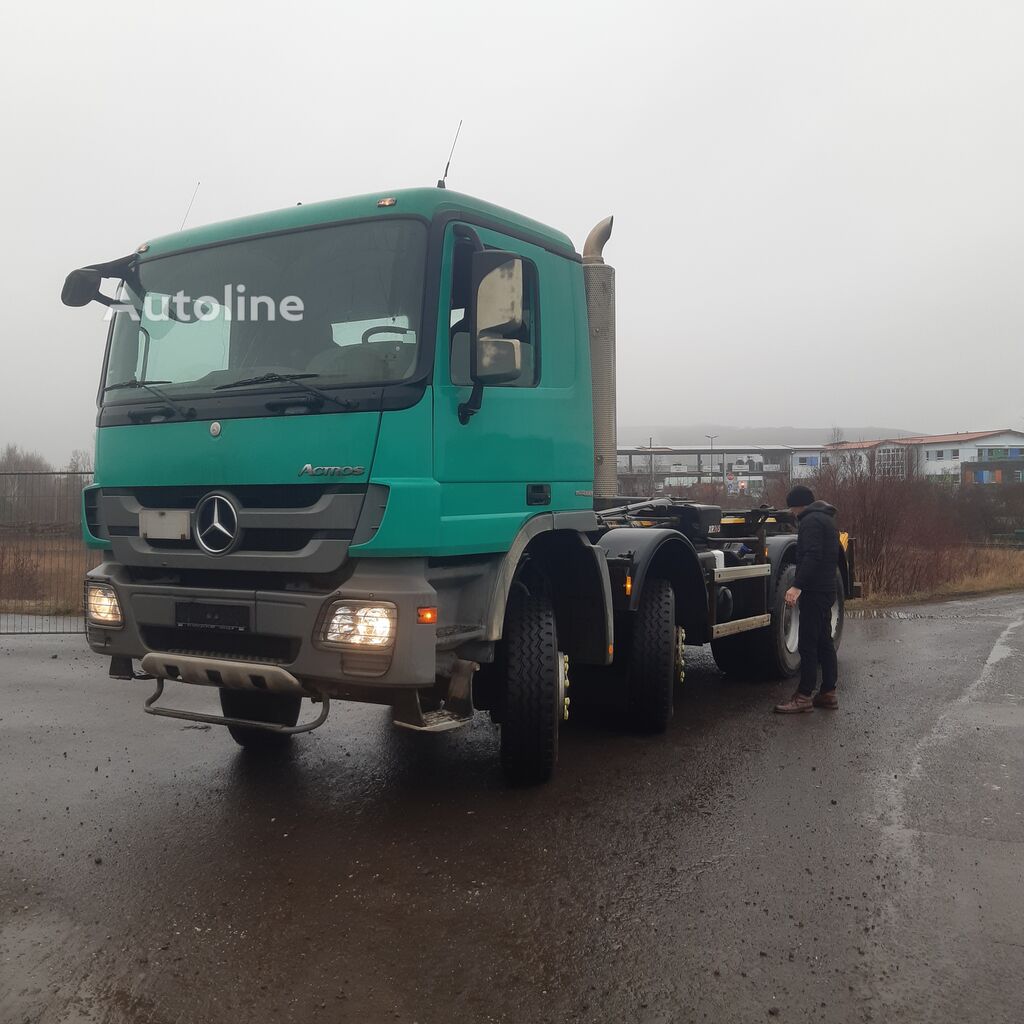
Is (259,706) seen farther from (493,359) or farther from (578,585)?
(493,359)

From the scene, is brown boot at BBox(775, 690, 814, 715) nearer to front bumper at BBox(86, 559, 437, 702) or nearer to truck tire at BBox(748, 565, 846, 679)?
truck tire at BBox(748, 565, 846, 679)

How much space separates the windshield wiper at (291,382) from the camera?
13.4 feet

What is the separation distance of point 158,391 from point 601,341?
2.51 meters

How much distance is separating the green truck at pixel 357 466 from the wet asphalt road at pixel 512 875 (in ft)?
2.00

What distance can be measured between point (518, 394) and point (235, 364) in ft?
4.52

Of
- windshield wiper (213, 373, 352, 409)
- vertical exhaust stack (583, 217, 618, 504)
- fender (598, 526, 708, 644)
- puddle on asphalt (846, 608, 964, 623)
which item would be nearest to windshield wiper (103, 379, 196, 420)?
windshield wiper (213, 373, 352, 409)

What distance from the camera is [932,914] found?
361 cm

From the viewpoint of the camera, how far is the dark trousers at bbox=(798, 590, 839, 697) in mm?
7293

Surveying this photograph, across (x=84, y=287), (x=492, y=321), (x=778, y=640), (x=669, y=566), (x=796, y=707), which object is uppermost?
(x=84, y=287)

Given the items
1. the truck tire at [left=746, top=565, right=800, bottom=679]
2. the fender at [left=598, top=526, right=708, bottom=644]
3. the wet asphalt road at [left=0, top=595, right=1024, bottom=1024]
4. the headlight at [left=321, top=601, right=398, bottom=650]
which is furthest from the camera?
the truck tire at [left=746, top=565, right=800, bottom=679]

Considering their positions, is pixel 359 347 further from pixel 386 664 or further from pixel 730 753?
Answer: pixel 730 753

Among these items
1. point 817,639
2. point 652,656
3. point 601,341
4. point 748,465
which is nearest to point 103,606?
point 601,341

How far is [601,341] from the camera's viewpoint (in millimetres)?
5602

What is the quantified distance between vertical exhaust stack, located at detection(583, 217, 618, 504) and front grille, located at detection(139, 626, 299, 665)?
88.4 inches
